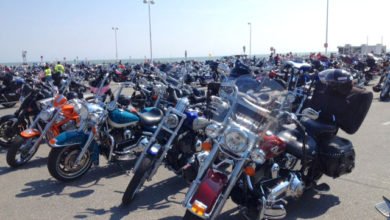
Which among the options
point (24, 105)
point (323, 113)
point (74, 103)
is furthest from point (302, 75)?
point (24, 105)

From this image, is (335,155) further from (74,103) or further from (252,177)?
(74,103)

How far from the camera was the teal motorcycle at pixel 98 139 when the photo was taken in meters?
4.79

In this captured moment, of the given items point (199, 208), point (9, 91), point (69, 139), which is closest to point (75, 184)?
point (69, 139)

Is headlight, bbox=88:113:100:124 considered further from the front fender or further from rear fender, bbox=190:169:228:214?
rear fender, bbox=190:169:228:214

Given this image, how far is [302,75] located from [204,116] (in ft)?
14.6

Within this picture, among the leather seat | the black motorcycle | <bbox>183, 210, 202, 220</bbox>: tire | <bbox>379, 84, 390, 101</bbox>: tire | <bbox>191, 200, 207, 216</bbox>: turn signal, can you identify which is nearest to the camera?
<bbox>191, 200, 207, 216</bbox>: turn signal

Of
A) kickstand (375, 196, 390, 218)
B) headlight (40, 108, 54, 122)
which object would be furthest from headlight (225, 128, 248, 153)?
headlight (40, 108, 54, 122)

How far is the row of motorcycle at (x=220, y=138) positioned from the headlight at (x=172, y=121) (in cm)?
1

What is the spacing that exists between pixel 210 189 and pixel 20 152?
4.04 m

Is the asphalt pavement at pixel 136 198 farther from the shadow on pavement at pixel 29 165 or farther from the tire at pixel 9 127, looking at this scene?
the tire at pixel 9 127

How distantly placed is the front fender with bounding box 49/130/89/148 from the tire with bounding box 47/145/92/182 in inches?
3.0

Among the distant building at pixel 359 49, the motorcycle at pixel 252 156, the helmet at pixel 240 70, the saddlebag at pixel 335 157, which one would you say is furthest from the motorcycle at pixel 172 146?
the distant building at pixel 359 49

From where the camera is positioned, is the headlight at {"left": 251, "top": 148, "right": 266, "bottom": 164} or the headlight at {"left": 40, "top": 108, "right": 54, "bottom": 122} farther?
the headlight at {"left": 40, "top": 108, "right": 54, "bottom": 122}

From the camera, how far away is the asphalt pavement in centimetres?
392
